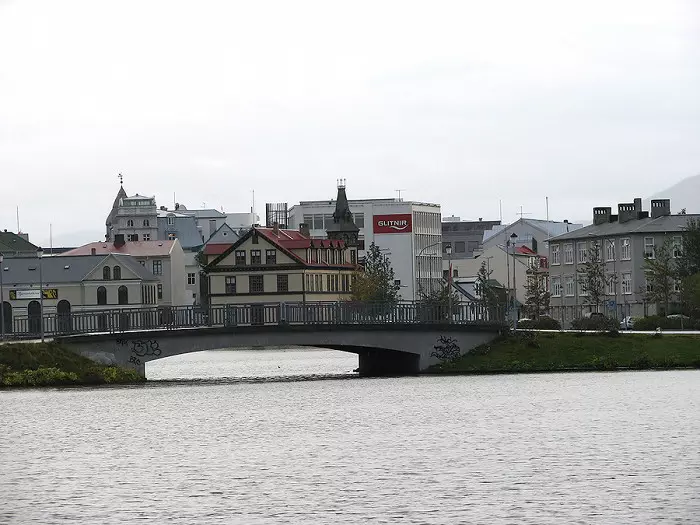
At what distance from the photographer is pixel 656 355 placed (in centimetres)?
11400

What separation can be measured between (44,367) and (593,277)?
8135 cm

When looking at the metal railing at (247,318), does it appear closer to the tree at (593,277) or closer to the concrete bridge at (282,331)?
the concrete bridge at (282,331)

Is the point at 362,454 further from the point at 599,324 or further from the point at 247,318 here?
the point at 599,324

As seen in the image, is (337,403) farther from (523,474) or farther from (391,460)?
(523,474)

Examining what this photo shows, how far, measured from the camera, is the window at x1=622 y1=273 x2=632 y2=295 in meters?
191

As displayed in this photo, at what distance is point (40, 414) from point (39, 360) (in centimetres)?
2248

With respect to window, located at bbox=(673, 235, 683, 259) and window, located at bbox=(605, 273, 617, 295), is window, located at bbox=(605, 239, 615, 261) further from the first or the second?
window, located at bbox=(673, 235, 683, 259)

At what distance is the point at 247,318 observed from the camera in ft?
380

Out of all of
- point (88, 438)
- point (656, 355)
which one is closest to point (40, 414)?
point (88, 438)

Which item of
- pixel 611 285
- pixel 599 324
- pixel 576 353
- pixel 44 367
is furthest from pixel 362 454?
pixel 611 285

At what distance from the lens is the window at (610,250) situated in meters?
194

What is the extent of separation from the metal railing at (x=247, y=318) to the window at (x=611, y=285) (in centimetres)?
7161

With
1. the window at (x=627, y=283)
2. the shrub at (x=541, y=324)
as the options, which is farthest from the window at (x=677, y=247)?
the shrub at (x=541, y=324)

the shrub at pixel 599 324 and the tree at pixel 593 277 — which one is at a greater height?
the tree at pixel 593 277
